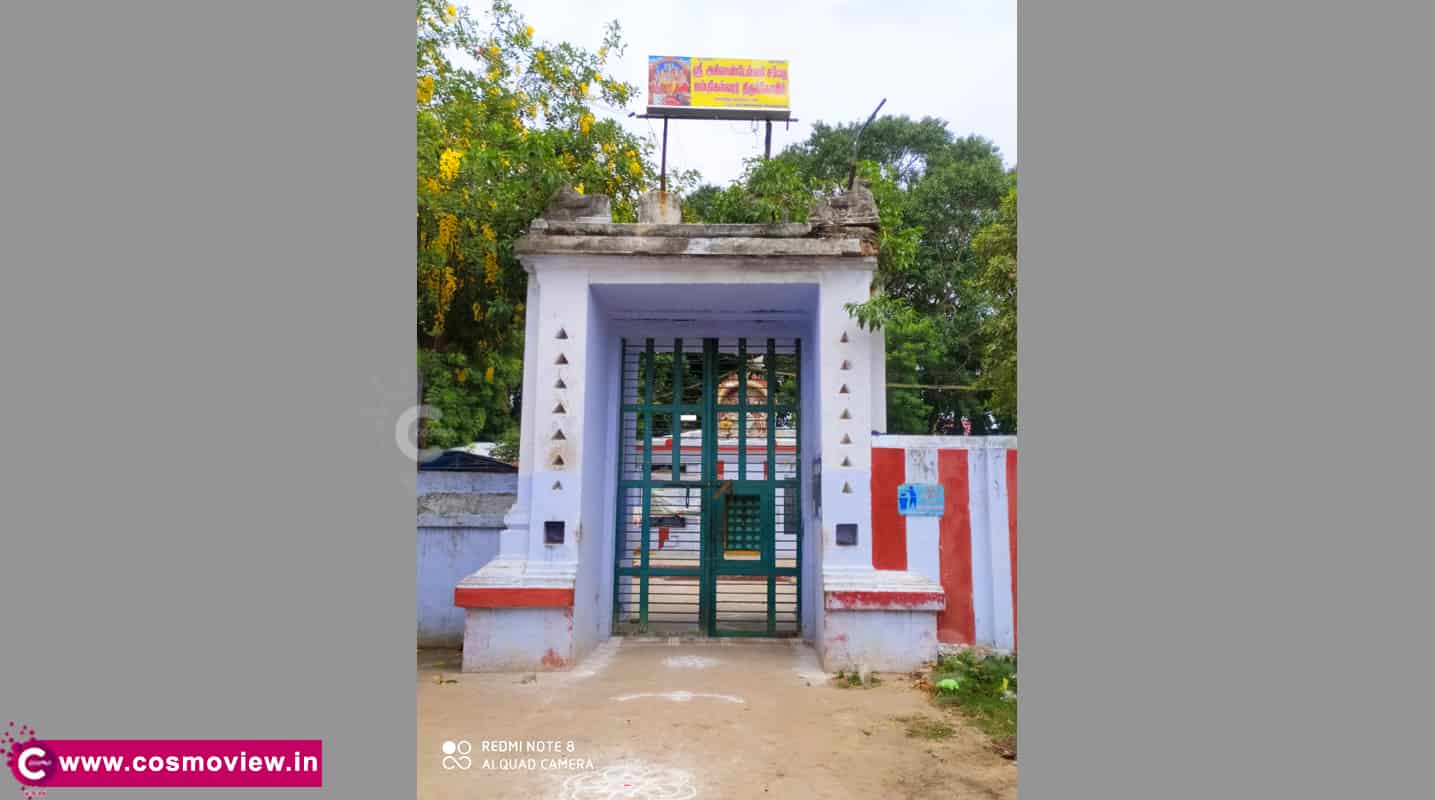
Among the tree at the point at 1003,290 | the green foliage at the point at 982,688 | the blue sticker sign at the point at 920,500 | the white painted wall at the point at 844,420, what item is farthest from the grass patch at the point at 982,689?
the tree at the point at 1003,290

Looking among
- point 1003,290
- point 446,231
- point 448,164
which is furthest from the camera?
point 1003,290

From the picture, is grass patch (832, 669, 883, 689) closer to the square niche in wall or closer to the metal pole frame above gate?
the square niche in wall

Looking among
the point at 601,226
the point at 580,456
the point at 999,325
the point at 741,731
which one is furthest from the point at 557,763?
the point at 999,325

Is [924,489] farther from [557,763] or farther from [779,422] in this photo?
[557,763]

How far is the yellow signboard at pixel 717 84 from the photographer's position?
1098cm

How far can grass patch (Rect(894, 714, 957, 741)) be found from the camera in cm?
460

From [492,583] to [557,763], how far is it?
2.53 metres

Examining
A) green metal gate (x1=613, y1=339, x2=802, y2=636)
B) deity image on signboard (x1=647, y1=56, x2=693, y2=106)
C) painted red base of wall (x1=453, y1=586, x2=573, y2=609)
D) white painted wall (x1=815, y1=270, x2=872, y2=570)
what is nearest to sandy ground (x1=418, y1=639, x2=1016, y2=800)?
painted red base of wall (x1=453, y1=586, x2=573, y2=609)

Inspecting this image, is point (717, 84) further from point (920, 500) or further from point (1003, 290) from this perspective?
point (920, 500)

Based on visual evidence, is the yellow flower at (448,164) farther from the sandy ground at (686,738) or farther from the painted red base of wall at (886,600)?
the painted red base of wall at (886,600)

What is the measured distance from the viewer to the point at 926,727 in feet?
15.7

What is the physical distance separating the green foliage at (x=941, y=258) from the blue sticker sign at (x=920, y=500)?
13.6 ft

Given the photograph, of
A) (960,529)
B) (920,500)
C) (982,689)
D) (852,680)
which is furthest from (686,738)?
(960,529)

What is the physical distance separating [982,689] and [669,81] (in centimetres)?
876
